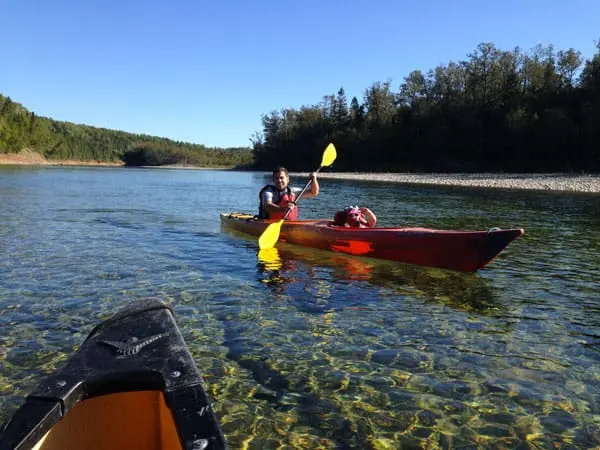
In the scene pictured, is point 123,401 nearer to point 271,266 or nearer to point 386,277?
point 386,277

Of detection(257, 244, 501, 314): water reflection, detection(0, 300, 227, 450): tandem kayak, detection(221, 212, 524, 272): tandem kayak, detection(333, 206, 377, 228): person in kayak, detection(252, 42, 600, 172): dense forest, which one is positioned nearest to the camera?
detection(0, 300, 227, 450): tandem kayak

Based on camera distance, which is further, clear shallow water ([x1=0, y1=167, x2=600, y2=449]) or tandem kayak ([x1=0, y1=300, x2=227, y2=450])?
clear shallow water ([x1=0, y1=167, x2=600, y2=449])

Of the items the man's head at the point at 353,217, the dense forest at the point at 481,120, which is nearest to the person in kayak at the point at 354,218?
the man's head at the point at 353,217

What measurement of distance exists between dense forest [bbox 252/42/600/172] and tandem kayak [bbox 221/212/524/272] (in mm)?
45634

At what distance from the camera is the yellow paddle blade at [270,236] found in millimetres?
9266

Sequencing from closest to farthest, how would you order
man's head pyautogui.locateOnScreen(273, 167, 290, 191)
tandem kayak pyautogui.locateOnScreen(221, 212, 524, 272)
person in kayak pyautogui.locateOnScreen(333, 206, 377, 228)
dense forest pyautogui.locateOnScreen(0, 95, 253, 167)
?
tandem kayak pyautogui.locateOnScreen(221, 212, 524, 272) → person in kayak pyautogui.locateOnScreen(333, 206, 377, 228) → man's head pyautogui.locateOnScreen(273, 167, 290, 191) → dense forest pyautogui.locateOnScreen(0, 95, 253, 167)

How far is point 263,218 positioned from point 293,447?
811 centimetres

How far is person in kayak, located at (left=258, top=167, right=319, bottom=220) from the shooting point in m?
10.2

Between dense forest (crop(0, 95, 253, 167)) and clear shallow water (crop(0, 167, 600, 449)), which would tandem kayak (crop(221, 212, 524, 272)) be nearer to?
clear shallow water (crop(0, 167, 600, 449))

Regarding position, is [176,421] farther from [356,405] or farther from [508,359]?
[508,359]

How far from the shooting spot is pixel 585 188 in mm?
31625

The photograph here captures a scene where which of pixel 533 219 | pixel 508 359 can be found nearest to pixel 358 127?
pixel 533 219

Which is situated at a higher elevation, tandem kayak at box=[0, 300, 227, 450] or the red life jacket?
A: the red life jacket

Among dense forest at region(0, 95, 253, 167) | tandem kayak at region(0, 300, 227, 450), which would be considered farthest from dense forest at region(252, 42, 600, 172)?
tandem kayak at region(0, 300, 227, 450)
